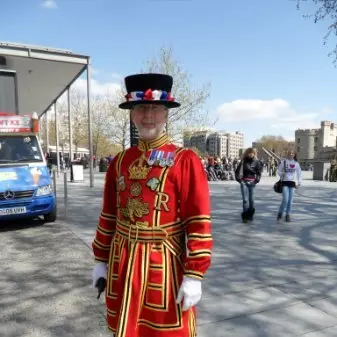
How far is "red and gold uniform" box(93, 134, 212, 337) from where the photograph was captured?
1.95 metres

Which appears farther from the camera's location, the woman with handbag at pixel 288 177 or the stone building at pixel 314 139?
the stone building at pixel 314 139

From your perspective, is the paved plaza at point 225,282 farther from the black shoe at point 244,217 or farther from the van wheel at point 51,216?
the black shoe at point 244,217

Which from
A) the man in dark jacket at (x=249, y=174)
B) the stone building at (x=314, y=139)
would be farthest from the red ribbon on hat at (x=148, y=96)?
the stone building at (x=314, y=139)

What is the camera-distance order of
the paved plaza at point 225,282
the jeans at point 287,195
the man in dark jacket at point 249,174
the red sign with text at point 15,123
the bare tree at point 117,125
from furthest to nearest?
the bare tree at point 117,125
the jeans at point 287,195
the man in dark jacket at point 249,174
the red sign with text at point 15,123
the paved plaza at point 225,282

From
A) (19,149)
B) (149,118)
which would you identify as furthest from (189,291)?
(19,149)

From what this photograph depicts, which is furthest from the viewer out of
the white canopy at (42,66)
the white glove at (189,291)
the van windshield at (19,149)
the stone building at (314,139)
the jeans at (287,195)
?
the stone building at (314,139)

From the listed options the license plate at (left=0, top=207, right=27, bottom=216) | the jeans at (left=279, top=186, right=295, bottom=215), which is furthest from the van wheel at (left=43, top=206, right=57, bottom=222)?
the jeans at (left=279, top=186, right=295, bottom=215)

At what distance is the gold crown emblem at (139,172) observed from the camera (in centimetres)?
207

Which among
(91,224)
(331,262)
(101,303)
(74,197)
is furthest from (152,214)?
(74,197)

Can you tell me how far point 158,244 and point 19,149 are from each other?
6786mm

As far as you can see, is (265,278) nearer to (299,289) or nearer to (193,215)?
(299,289)

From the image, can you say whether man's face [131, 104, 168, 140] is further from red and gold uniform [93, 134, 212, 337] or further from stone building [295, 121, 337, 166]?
stone building [295, 121, 337, 166]

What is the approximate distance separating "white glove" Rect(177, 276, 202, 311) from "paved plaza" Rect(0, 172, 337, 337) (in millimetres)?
1498

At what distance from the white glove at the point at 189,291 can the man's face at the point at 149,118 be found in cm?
88
